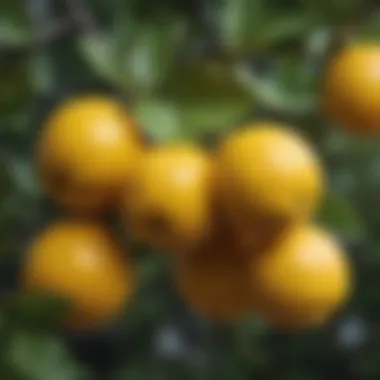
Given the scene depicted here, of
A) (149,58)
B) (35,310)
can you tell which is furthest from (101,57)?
(35,310)

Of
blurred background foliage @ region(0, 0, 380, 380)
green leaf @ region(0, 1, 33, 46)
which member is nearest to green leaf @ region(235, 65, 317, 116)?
blurred background foliage @ region(0, 0, 380, 380)

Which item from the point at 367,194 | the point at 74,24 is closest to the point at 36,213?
the point at 74,24

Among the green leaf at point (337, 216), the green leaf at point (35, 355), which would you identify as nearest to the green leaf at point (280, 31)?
the green leaf at point (337, 216)

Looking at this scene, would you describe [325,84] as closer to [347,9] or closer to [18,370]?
[347,9]

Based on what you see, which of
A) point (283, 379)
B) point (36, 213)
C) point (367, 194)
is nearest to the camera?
point (36, 213)

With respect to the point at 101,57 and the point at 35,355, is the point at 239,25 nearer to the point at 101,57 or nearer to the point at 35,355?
the point at 101,57

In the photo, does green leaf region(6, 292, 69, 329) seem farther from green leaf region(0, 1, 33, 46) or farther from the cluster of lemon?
green leaf region(0, 1, 33, 46)
